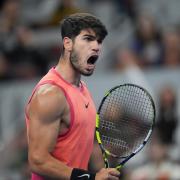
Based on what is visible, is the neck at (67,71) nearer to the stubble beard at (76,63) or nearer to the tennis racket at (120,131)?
the stubble beard at (76,63)

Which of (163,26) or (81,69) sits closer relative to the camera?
(81,69)

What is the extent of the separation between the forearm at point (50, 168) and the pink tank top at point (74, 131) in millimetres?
181

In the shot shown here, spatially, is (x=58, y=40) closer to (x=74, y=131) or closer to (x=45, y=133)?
(x=74, y=131)

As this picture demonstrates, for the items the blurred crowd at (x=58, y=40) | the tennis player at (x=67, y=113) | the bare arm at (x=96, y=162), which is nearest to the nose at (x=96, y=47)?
the tennis player at (x=67, y=113)

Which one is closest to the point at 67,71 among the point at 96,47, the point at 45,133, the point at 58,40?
the point at 96,47

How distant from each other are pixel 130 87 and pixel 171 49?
493 cm

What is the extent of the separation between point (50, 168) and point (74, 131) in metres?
0.38

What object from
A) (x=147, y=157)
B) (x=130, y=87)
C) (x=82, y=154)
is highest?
(x=130, y=87)

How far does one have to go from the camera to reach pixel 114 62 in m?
13.1

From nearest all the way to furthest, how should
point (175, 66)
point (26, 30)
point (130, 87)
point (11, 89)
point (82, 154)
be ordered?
point (82, 154)
point (130, 87)
point (175, 66)
point (11, 89)
point (26, 30)

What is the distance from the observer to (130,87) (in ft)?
23.0

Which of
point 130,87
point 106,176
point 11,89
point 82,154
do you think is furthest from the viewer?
point 11,89

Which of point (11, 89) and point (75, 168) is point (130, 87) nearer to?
point (75, 168)

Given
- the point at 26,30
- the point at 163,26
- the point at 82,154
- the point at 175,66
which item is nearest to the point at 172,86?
the point at 175,66
